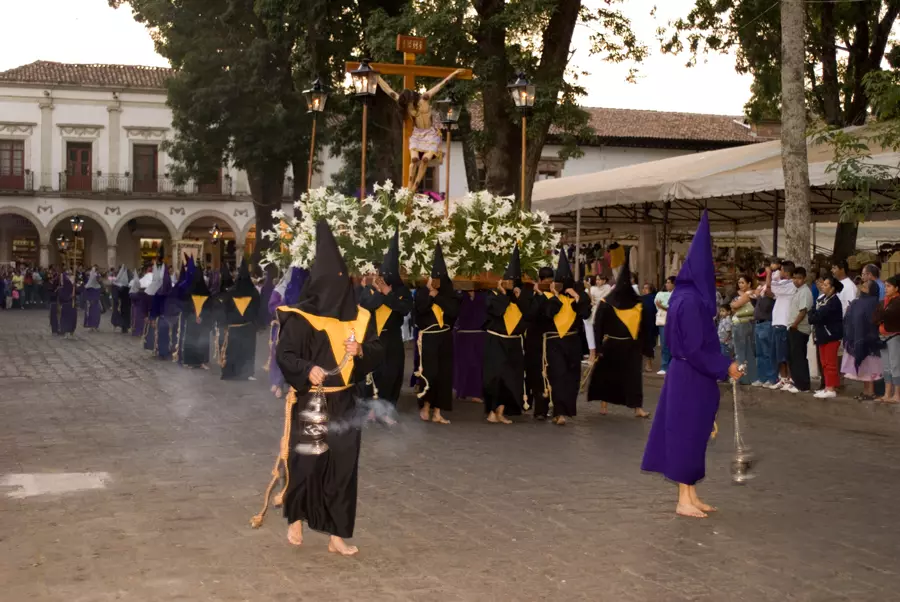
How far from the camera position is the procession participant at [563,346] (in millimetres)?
12461

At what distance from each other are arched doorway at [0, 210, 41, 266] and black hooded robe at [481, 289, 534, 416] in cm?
4519

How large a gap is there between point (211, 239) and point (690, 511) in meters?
50.1

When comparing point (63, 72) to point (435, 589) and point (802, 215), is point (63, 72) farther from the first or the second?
point (435, 589)

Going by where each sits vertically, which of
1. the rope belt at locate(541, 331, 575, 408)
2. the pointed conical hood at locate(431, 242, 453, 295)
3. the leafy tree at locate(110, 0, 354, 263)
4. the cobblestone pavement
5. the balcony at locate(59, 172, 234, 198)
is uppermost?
the leafy tree at locate(110, 0, 354, 263)

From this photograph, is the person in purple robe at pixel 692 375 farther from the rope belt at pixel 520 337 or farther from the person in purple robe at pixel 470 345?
the person in purple robe at pixel 470 345

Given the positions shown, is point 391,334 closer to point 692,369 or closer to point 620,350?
point 620,350

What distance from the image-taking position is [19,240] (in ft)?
180

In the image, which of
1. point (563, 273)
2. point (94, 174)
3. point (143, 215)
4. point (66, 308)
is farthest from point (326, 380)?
point (143, 215)

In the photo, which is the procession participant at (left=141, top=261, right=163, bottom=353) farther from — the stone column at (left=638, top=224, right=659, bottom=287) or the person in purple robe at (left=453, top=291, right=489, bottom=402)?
the stone column at (left=638, top=224, right=659, bottom=287)

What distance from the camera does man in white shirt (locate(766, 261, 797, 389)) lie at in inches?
573

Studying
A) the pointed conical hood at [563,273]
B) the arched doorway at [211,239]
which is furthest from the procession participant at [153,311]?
A: the arched doorway at [211,239]

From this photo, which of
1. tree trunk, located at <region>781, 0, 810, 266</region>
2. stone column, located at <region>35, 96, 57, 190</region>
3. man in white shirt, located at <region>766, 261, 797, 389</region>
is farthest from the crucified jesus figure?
stone column, located at <region>35, 96, 57, 190</region>

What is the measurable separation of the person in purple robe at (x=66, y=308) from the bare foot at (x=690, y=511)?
2112cm

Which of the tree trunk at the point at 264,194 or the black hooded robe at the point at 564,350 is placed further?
the tree trunk at the point at 264,194
